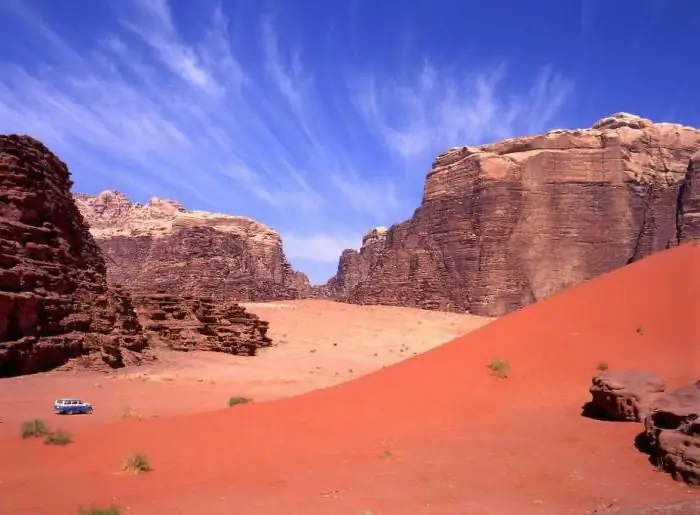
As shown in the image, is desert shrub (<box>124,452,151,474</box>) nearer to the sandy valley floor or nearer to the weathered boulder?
the sandy valley floor

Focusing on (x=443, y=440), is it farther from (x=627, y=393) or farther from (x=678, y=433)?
(x=678, y=433)

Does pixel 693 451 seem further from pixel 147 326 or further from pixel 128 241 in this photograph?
pixel 128 241

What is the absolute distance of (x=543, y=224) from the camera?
57031mm

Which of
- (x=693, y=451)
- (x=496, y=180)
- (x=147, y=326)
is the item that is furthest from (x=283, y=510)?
(x=496, y=180)

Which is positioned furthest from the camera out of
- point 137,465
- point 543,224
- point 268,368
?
point 543,224

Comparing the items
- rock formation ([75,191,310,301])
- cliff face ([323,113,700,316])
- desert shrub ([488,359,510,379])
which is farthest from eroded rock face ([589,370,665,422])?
cliff face ([323,113,700,316])

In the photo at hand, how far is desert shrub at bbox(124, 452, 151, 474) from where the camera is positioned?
24.3 feet

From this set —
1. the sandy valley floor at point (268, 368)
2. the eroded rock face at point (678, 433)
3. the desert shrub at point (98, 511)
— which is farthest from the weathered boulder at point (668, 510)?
the sandy valley floor at point (268, 368)

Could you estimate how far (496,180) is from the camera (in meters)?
57.2

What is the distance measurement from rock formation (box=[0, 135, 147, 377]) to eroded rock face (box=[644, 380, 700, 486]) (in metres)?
16.5

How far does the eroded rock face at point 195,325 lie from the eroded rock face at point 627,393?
24.9m

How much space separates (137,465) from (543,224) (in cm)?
5407

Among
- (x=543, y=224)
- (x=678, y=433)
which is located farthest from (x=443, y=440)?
(x=543, y=224)

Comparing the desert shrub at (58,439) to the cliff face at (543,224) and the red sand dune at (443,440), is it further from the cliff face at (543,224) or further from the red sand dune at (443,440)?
the cliff face at (543,224)
